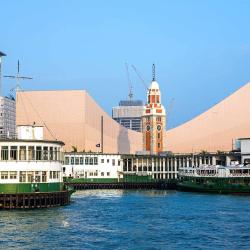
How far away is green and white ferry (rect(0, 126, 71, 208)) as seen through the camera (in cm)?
5153

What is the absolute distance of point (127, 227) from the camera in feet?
144

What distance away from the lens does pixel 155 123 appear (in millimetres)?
124375

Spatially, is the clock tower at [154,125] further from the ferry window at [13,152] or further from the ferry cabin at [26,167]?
the ferry window at [13,152]

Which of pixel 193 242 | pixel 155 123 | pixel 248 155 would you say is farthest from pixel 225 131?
pixel 193 242

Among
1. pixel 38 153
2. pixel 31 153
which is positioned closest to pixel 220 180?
pixel 38 153

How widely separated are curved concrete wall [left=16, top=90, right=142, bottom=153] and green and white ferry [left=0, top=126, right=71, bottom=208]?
7656 centimetres

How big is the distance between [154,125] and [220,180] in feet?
136

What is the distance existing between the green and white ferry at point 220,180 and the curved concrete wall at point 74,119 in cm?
4523

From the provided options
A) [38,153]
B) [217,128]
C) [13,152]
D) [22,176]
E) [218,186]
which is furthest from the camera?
[217,128]

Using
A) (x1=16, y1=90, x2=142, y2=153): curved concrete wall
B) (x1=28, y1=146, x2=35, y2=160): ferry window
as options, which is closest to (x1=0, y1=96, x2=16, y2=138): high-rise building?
(x1=16, y1=90, x2=142, y2=153): curved concrete wall

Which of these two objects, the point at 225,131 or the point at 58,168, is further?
the point at 225,131

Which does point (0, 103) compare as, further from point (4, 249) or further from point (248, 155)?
point (4, 249)

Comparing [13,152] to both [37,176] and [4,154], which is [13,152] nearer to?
[4,154]

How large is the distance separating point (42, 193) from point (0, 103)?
11118 cm
